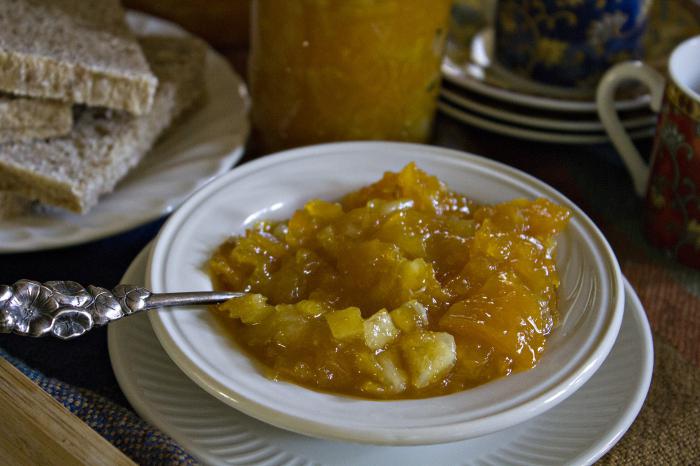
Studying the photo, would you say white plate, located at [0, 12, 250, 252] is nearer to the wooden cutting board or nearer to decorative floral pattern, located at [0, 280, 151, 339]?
decorative floral pattern, located at [0, 280, 151, 339]

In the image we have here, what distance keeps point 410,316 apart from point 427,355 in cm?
9

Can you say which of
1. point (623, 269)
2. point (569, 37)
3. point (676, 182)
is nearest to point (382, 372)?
point (623, 269)

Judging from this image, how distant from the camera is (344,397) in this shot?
4.01 feet

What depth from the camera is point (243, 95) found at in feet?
7.63

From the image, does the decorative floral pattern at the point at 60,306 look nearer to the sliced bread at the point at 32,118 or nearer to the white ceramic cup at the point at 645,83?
the sliced bread at the point at 32,118

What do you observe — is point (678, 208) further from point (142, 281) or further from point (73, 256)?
point (73, 256)

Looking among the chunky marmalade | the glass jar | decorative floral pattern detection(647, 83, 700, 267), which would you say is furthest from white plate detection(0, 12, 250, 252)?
decorative floral pattern detection(647, 83, 700, 267)

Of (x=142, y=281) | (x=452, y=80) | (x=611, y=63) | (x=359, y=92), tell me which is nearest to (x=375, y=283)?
(x=142, y=281)

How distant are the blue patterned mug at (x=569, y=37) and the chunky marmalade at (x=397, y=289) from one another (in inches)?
33.3

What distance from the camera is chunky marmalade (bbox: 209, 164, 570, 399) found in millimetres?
1255

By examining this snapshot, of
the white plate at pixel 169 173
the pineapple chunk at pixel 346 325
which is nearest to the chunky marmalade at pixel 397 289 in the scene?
the pineapple chunk at pixel 346 325

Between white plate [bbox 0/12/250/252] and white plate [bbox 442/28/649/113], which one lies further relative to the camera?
white plate [bbox 442/28/649/113]

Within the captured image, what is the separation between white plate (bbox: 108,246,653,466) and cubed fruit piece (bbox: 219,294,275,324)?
16 cm

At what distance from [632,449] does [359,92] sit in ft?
3.56
